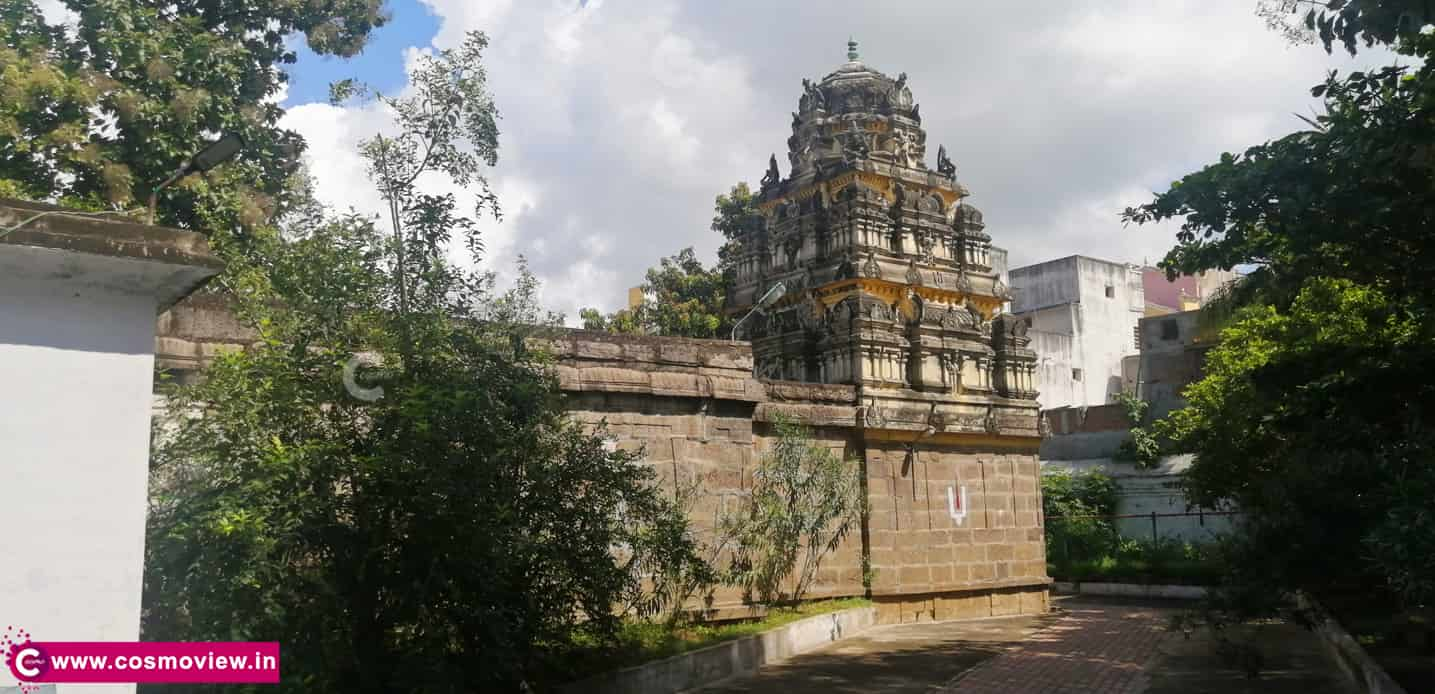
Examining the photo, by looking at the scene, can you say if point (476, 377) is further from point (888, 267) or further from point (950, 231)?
point (950, 231)

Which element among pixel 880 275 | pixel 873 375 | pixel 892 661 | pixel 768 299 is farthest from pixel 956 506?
pixel 892 661

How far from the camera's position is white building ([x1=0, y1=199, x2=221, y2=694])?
4285 mm

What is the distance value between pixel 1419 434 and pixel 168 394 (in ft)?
30.0

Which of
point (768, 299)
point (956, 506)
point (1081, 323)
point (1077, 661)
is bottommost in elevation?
point (1077, 661)

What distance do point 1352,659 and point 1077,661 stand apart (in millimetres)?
3282

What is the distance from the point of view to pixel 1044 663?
510 inches

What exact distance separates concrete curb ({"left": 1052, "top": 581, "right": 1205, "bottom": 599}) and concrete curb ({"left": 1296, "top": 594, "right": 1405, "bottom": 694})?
26.7 ft

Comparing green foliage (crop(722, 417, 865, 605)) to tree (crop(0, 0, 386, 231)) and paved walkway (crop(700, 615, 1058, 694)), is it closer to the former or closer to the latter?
paved walkway (crop(700, 615, 1058, 694))

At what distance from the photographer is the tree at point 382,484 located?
6613 millimetres

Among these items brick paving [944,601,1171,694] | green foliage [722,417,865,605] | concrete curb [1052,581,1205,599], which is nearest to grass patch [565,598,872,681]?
green foliage [722,417,865,605]

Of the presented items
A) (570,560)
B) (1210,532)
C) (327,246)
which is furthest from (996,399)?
(327,246)


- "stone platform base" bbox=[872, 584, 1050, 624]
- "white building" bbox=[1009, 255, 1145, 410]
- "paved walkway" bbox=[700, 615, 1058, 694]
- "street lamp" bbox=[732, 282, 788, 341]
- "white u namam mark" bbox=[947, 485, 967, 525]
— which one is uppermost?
"white building" bbox=[1009, 255, 1145, 410]

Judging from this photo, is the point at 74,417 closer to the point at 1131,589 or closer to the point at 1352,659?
the point at 1352,659

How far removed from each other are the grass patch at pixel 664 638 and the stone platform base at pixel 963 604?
1.96 metres
